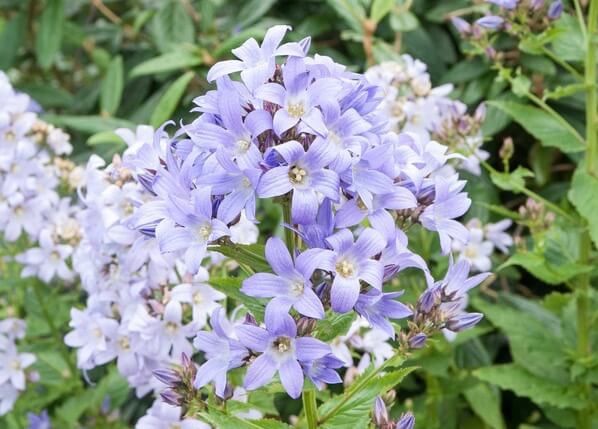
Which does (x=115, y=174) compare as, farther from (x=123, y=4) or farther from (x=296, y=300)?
(x=123, y=4)

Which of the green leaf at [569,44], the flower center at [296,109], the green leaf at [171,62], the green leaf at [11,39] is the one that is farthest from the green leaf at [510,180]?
the green leaf at [11,39]

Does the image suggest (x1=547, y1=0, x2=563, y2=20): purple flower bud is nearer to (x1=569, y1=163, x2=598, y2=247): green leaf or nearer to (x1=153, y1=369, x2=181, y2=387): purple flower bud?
(x1=569, y1=163, x2=598, y2=247): green leaf

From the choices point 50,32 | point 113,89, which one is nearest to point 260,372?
point 113,89

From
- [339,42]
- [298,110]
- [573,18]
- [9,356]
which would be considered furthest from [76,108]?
[298,110]

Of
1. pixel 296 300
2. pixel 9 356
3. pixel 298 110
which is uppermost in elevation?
pixel 298 110

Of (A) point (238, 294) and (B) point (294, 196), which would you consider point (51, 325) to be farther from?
(B) point (294, 196)

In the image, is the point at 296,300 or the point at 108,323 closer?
the point at 296,300

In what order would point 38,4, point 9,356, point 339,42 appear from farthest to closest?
point 38,4 < point 339,42 < point 9,356

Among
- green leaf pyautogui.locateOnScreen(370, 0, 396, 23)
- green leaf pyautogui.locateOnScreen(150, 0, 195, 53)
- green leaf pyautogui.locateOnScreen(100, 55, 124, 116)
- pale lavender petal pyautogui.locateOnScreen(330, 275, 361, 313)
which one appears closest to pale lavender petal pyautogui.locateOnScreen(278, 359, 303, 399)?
pale lavender petal pyautogui.locateOnScreen(330, 275, 361, 313)
